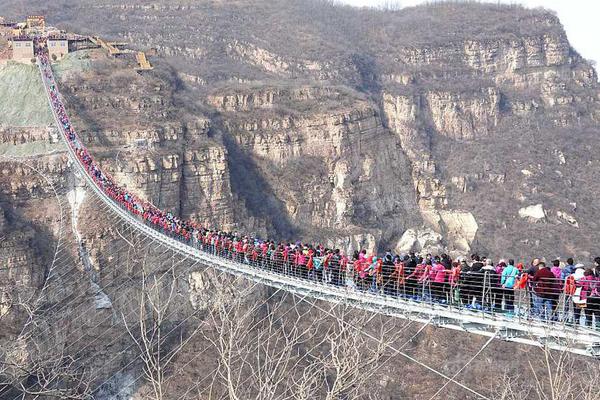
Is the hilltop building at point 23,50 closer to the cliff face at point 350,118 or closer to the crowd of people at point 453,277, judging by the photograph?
the cliff face at point 350,118

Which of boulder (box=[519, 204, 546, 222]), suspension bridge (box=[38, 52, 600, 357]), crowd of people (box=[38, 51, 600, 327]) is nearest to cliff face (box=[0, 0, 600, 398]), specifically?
boulder (box=[519, 204, 546, 222])

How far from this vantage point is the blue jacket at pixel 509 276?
25422mm

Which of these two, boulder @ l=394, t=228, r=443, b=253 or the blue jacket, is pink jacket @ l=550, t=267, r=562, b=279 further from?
boulder @ l=394, t=228, r=443, b=253

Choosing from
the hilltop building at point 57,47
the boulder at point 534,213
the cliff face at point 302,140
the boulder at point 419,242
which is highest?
the hilltop building at point 57,47

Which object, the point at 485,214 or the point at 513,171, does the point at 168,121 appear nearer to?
the point at 485,214

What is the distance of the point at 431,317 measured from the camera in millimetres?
28531

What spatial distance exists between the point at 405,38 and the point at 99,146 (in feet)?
321

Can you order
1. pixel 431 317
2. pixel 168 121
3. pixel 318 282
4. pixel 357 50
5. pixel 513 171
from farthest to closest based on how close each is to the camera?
pixel 357 50, pixel 513 171, pixel 168 121, pixel 318 282, pixel 431 317

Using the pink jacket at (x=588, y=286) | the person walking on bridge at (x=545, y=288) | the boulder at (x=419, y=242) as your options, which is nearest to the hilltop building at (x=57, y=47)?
the boulder at (x=419, y=242)

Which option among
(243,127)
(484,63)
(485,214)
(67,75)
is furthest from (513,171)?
(67,75)

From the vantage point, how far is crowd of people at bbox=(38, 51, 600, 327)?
24.3 meters

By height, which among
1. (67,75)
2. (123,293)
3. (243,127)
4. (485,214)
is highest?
(67,75)

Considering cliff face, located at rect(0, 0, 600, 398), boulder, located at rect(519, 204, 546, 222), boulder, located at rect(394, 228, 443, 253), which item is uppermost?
cliff face, located at rect(0, 0, 600, 398)

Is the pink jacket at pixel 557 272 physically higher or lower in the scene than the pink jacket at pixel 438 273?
higher
